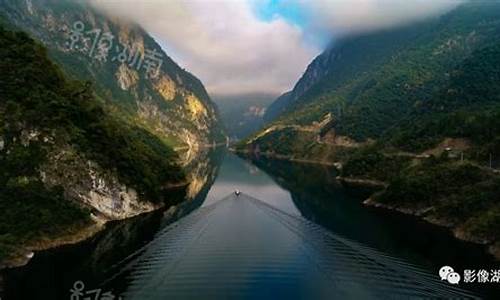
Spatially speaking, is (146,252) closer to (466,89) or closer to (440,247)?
(440,247)

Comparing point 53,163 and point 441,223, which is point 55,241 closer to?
point 53,163

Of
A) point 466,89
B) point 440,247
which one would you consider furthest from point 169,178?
point 466,89

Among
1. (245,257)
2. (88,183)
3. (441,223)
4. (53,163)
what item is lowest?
(245,257)

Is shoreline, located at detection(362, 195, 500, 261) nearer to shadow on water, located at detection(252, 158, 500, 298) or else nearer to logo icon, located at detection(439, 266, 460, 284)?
shadow on water, located at detection(252, 158, 500, 298)

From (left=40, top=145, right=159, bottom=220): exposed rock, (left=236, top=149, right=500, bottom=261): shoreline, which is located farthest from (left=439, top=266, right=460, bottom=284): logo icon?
(left=40, top=145, right=159, bottom=220): exposed rock

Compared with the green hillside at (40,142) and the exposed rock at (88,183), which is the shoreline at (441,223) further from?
the exposed rock at (88,183)

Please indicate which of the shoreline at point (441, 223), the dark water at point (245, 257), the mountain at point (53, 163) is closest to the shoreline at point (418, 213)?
the shoreline at point (441, 223)

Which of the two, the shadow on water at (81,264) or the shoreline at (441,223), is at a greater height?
the shoreline at (441,223)

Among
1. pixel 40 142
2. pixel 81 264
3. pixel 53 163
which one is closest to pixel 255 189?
pixel 53 163
